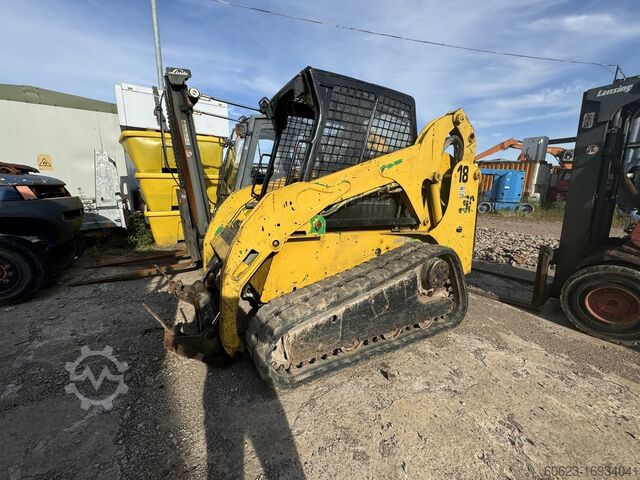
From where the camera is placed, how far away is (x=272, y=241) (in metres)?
2.27

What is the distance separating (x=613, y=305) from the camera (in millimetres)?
3213

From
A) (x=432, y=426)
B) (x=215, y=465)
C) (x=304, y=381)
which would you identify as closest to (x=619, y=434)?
(x=432, y=426)

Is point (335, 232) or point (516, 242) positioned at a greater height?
point (335, 232)

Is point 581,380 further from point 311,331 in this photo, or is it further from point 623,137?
point 623,137

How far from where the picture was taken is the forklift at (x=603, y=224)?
10.3ft

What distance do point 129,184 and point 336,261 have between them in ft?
25.9

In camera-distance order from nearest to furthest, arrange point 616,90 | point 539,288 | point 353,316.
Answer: point 353,316 < point 616,90 < point 539,288

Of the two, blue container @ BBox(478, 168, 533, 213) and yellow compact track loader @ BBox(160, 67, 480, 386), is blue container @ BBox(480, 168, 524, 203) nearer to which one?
blue container @ BBox(478, 168, 533, 213)

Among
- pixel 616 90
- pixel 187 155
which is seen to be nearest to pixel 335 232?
pixel 187 155

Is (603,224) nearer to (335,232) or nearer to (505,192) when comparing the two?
(335,232)

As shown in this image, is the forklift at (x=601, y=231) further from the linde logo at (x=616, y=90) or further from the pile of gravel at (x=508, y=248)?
the pile of gravel at (x=508, y=248)

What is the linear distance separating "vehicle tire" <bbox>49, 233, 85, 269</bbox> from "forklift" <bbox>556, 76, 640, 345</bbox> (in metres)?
7.29

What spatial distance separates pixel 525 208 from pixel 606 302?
14147 mm

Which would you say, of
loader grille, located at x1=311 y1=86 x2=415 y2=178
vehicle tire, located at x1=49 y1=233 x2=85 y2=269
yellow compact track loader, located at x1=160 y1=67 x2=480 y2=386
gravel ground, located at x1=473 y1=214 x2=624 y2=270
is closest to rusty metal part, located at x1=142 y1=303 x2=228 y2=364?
yellow compact track loader, located at x1=160 y1=67 x2=480 y2=386
